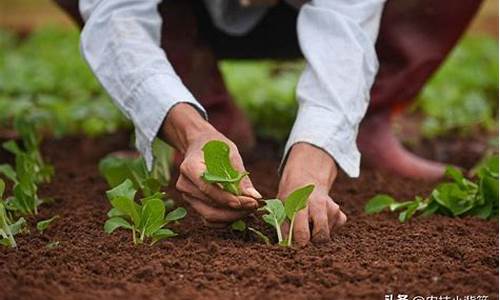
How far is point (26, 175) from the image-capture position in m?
2.05

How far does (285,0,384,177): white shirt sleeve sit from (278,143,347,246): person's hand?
2cm

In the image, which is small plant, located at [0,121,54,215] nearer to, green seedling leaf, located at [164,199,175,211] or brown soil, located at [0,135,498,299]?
brown soil, located at [0,135,498,299]

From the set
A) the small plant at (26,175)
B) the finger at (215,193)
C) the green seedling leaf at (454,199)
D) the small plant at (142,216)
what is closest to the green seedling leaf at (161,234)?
the small plant at (142,216)

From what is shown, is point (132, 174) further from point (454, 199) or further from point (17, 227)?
point (454, 199)

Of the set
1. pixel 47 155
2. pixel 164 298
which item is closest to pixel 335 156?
pixel 164 298

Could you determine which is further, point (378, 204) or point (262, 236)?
point (378, 204)

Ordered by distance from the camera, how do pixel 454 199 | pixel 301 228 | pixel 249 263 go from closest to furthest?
pixel 249 263 → pixel 301 228 → pixel 454 199

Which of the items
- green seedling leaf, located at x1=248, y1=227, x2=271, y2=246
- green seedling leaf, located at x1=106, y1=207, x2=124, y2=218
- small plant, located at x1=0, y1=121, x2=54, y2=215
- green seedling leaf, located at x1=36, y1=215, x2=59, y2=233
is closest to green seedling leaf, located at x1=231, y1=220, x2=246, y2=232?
green seedling leaf, located at x1=248, y1=227, x2=271, y2=246

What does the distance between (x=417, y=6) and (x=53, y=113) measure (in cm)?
119

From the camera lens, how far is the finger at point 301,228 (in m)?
1.78

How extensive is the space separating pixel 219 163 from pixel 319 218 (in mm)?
218

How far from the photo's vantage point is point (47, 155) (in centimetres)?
295

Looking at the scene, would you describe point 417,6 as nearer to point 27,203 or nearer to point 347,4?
point 347,4

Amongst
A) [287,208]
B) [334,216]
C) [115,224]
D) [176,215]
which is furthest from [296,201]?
[115,224]
